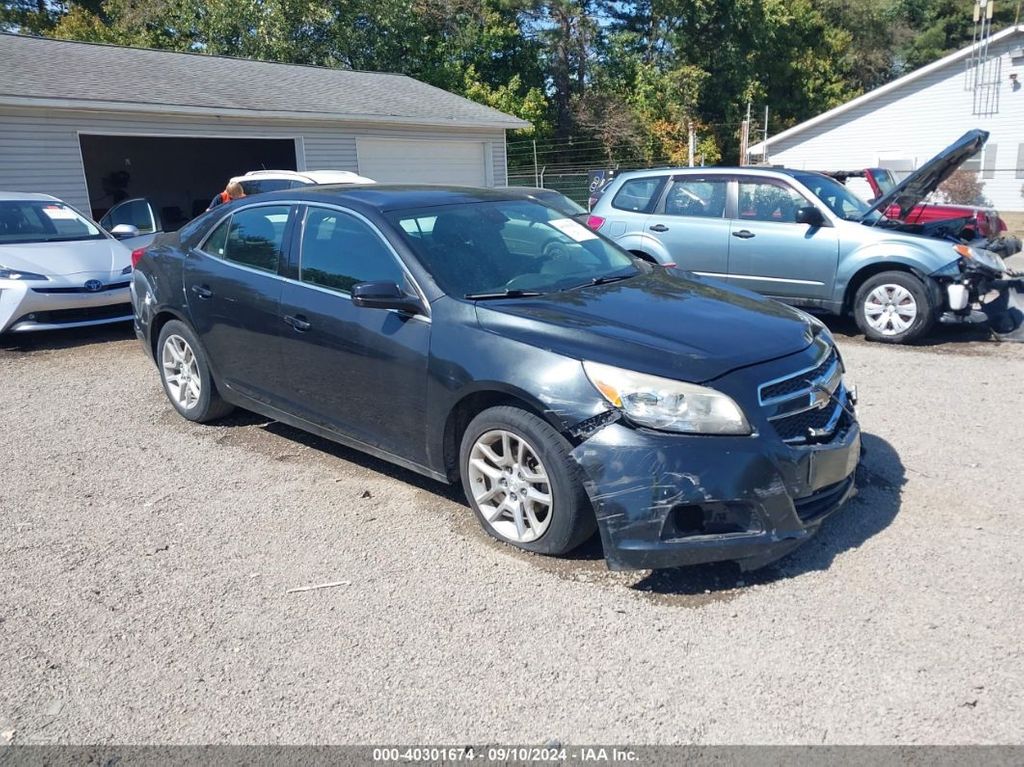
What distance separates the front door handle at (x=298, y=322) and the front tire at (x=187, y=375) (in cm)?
110

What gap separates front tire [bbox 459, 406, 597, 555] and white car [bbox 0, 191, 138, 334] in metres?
6.40

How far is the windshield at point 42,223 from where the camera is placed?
31.1ft

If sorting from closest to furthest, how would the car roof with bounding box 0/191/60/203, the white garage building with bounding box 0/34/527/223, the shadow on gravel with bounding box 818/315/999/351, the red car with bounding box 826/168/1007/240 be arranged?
the shadow on gravel with bounding box 818/315/999/351, the red car with bounding box 826/168/1007/240, the car roof with bounding box 0/191/60/203, the white garage building with bounding box 0/34/527/223

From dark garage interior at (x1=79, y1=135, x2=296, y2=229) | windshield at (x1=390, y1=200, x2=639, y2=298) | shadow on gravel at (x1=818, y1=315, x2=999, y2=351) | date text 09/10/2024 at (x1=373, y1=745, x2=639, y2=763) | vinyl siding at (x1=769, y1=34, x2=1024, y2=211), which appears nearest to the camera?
date text 09/10/2024 at (x1=373, y1=745, x2=639, y2=763)

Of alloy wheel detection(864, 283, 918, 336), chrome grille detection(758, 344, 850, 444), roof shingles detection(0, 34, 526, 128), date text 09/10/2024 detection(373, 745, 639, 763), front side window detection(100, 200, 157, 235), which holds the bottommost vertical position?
date text 09/10/2024 detection(373, 745, 639, 763)

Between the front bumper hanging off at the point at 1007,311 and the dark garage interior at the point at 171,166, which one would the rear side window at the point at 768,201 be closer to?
the front bumper hanging off at the point at 1007,311

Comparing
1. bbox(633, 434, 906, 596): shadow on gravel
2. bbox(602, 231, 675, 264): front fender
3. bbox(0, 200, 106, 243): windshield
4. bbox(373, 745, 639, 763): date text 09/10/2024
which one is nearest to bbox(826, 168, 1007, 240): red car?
bbox(602, 231, 675, 264): front fender

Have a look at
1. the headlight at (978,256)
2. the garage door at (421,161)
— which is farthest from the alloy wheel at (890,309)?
the garage door at (421,161)

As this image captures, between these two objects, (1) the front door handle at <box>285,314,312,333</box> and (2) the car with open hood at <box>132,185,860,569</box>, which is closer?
(2) the car with open hood at <box>132,185,860,569</box>

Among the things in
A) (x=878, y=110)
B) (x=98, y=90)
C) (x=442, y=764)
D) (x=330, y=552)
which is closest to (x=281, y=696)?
(x=442, y=764)

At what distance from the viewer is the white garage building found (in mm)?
13961

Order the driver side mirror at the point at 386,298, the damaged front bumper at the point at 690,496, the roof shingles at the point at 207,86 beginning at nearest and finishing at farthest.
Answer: the damaged front bumper at the point at 690,496 < the driver side mirror at the point at 386,298 < the roof shingles at the point at 207,86

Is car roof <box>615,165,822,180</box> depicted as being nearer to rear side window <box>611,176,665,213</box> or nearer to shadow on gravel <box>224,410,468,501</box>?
rear side window <box>611,176,665,213</box>

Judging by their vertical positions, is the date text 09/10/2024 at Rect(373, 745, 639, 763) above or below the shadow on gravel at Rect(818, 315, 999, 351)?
below
